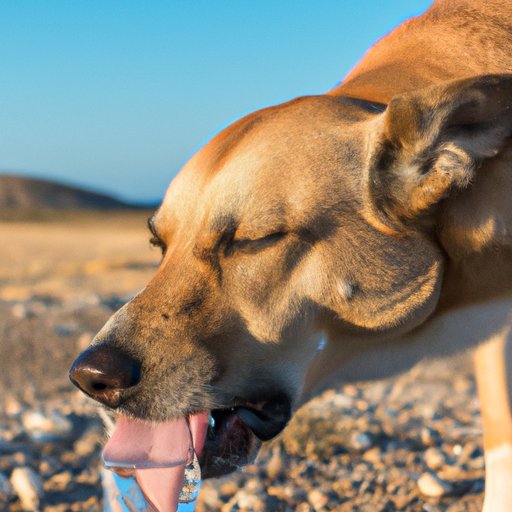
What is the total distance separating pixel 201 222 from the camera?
2684mm

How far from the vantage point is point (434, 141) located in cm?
253

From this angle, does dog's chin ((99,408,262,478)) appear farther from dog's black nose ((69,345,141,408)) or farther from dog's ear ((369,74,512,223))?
dog's ear ((369,74,512,223))

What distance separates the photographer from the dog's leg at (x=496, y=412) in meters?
3.38

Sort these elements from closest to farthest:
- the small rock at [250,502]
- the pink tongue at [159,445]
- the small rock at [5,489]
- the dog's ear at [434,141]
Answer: the dog's ear at [434,141] < the pink tongue at [159,445] < the small rock at [250,502] < the small rock at [5,489]

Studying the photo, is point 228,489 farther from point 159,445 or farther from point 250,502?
point 159,445

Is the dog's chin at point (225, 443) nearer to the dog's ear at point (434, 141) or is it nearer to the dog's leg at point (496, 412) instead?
the dog's ear at point (434, 141)

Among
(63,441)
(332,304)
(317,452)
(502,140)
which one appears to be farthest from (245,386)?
(63,441)

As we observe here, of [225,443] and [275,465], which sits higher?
[225,443]

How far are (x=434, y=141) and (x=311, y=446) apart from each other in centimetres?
198

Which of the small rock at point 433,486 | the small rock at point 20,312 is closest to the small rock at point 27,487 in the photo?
the small rock at point 433,486

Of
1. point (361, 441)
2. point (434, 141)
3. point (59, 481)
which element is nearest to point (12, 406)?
point (59, 481)

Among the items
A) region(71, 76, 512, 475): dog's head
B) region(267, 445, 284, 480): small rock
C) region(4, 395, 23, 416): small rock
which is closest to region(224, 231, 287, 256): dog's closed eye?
region(71, 76, 512, 475): dog's head

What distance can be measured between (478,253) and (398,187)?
353 millimetres

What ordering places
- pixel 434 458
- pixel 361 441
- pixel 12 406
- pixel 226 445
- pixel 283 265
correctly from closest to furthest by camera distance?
pixel 283 265 < pixel 226 445 < pixel 434 458 < pixel 361 441 < pixel 12 406
